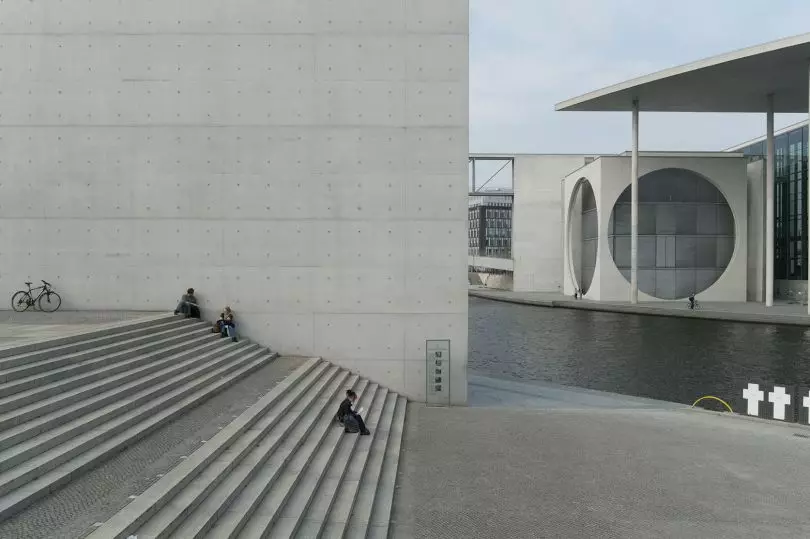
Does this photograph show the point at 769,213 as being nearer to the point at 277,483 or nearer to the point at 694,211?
the point at 694,211

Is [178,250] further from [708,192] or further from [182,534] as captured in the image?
[708,192]

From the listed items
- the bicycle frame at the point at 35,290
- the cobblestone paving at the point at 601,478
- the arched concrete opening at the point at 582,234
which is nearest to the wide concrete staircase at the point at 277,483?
the cobblestone paving at the point at 601,478

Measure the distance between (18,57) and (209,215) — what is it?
597 cm

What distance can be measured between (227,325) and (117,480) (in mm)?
7634

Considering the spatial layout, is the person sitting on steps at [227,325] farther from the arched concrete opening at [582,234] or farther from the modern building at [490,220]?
the modern building at [490,220]

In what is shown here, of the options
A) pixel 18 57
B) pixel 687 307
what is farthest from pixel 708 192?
pixel 18 57

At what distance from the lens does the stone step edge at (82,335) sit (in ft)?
27.3

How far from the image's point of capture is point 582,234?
46688mm

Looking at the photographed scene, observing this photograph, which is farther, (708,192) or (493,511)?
(708,192)

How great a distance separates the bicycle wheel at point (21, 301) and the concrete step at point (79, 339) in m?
3.67

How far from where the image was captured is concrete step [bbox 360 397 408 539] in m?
6.54

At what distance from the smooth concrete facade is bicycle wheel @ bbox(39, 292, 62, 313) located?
115ft

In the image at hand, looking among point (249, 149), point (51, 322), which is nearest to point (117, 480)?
point (51, 322)

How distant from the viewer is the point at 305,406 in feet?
32.4
